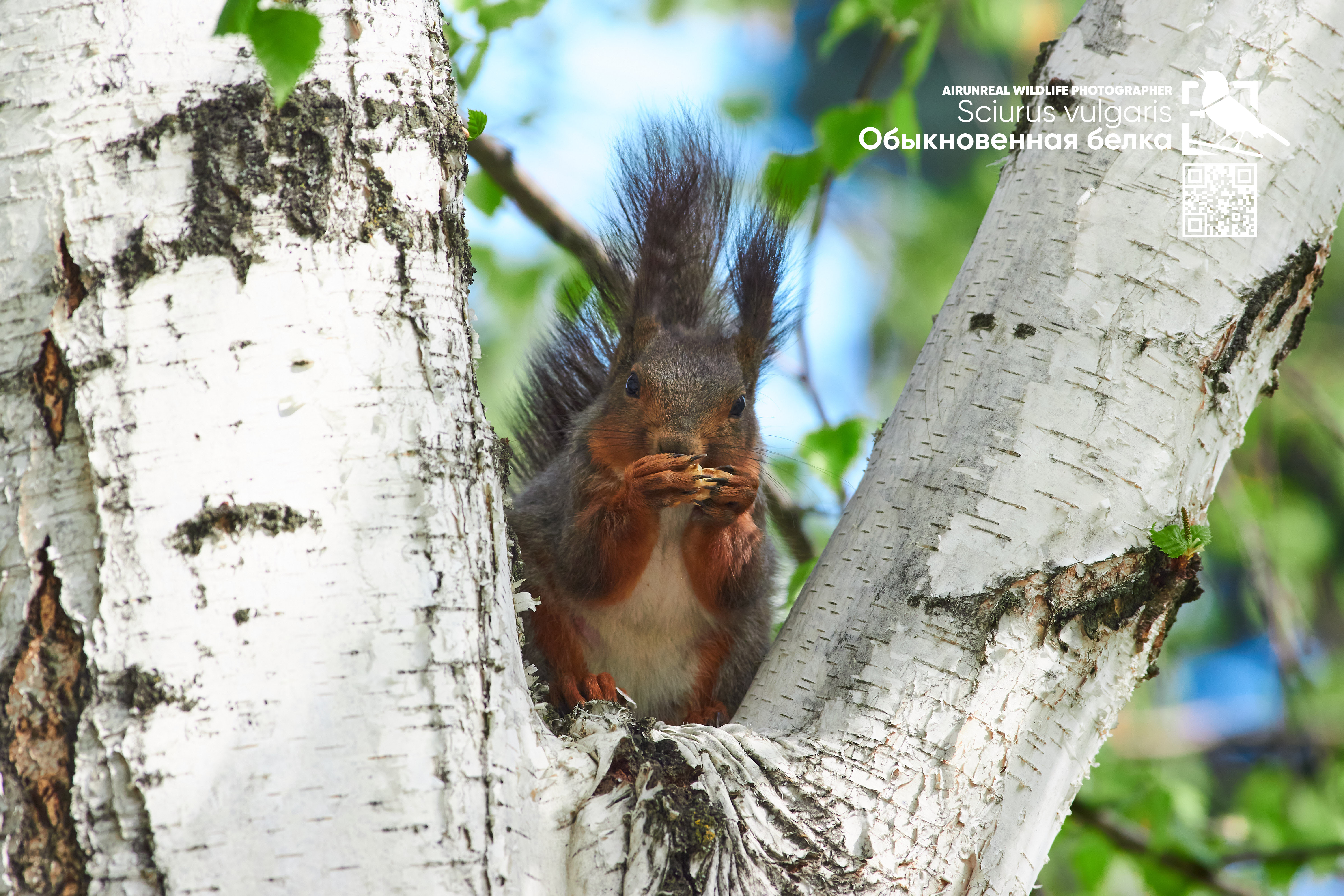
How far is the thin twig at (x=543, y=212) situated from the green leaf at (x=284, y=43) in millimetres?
1703

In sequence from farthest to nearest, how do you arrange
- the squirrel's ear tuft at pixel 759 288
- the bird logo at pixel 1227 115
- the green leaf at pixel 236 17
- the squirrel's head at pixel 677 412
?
the squirrel's ear tuft at pixel 759 288 < the squirrel's head at pixel 677 412 < the bird logo at pixel 1227 115 < the green leaf at pixel 236 17

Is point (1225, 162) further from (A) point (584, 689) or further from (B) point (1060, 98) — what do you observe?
(A) point (584, 689)

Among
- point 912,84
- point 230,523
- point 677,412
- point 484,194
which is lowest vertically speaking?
point 230,523

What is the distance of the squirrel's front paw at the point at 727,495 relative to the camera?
1.94 meters

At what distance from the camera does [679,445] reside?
6.85ft

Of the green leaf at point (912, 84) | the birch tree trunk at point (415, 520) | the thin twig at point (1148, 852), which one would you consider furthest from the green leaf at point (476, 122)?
the thin twig at point (1148, 852)

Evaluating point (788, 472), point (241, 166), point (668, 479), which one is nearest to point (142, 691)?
point (241, 166)

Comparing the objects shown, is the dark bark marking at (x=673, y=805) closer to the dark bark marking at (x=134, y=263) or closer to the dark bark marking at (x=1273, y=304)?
the dark bark marking at (x=134, y=263)

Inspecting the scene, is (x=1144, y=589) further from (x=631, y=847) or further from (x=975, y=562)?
(x=631, y=847)

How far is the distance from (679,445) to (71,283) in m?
1.26

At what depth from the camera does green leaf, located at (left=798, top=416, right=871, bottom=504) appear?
8.12ft

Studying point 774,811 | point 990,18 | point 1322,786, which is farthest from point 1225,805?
point 774,811

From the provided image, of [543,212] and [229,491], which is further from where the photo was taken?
[543,212]

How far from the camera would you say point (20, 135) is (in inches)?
38.7
